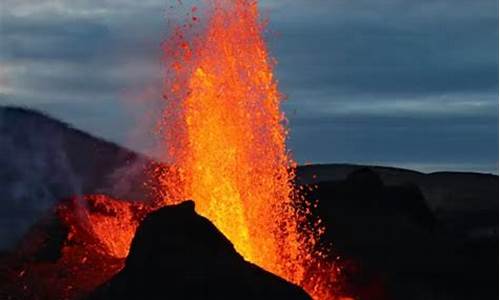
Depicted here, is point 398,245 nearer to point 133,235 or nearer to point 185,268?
point 133,235

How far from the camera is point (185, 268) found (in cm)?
3503

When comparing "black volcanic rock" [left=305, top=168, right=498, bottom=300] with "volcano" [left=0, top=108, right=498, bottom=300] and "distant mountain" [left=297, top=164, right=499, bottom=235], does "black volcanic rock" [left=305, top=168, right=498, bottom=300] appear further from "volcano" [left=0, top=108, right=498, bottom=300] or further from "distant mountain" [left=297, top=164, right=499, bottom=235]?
"distant mountain" [left=297, top=164, right=499, bottom=235]

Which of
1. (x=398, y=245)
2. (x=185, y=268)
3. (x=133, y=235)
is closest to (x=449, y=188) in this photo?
(x=398, y=245)

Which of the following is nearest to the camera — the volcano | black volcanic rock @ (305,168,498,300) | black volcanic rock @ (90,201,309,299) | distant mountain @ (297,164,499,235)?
black volcanic rock @ (90,201,309,299)

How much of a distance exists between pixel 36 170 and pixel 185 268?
12160mm

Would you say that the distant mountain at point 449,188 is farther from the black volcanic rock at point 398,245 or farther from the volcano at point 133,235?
the volcano at point 133,235

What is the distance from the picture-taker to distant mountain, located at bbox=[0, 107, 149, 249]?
43875 mm

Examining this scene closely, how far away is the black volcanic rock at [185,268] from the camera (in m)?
34.5

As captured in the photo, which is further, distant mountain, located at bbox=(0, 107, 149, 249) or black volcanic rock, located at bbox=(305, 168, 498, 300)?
black volcanic rock, located at bbox=(305, 168, 498, 300)

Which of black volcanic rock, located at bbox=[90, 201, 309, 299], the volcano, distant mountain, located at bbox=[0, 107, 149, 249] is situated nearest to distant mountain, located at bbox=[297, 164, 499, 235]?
the volcano

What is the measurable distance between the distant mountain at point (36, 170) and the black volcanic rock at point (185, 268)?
823 cm

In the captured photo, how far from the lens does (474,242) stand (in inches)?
2367

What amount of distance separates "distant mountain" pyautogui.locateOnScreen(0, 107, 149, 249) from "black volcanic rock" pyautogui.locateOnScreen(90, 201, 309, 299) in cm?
823

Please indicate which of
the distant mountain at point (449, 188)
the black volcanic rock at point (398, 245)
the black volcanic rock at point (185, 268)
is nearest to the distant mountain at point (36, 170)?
the black volcanic rock at point (185, 268)
